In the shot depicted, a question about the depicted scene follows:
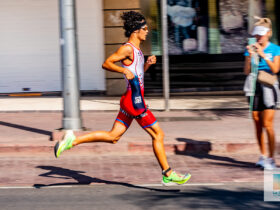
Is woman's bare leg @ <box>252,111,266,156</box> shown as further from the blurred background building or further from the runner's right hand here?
the blurred background building

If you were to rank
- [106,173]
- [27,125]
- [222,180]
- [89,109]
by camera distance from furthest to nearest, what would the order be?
1. [89,109]
2. [27,125]
3. [106,173]
4. [222,180]

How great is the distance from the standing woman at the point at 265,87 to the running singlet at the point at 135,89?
5.22 ft

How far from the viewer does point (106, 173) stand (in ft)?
23.8

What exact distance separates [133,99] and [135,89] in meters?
0.12

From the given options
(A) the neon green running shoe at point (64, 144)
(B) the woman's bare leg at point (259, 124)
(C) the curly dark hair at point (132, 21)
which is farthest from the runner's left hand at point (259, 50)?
(A) the neon green running shoe at point (64, 144)

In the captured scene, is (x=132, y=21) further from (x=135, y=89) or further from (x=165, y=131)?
(x=165, y=131)

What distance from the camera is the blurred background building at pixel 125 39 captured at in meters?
13.8

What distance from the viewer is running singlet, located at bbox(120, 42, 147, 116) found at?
609 centimetres

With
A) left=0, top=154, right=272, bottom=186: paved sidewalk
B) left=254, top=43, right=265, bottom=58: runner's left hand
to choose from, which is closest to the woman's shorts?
left=254, top=43, right=265, bottom=58: runner's left hand

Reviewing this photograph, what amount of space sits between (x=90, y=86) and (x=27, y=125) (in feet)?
13.8

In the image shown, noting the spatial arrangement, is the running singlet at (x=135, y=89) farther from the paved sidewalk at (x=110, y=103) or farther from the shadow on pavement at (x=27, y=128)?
the paved sidewalk at (x=110, y=103)

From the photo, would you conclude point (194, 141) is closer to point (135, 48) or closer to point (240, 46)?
point (135, 48)

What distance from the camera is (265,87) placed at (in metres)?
7.16

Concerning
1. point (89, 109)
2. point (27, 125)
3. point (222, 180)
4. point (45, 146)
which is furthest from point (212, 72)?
point (222, 180)
